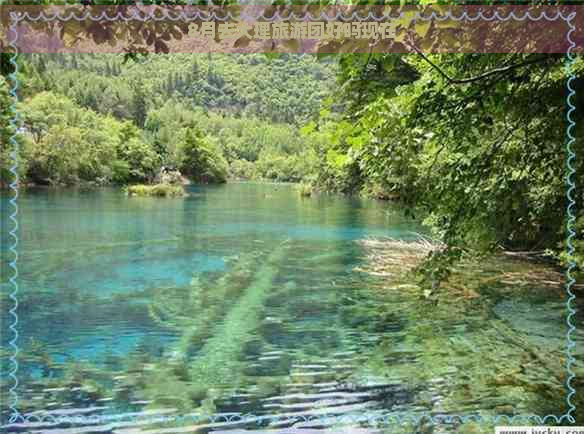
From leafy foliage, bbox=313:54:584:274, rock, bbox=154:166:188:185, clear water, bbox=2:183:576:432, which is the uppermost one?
leafy foliage, bbox=313:54:584:274

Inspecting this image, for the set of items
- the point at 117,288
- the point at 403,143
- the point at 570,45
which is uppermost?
the point at 570,45

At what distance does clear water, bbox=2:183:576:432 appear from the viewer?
594cm

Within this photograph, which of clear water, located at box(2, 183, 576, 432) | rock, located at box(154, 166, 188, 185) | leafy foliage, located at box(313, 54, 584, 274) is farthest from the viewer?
rock, located at box(154, 166, 188, 185)

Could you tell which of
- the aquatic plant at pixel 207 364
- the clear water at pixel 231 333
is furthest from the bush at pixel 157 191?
the aquatic plant at pixel 207 364

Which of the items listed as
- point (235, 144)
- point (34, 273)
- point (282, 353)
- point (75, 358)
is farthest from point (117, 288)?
point (235, 144)

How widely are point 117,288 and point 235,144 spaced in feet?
212

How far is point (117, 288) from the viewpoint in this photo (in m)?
11.9

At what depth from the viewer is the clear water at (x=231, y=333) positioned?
5941mm

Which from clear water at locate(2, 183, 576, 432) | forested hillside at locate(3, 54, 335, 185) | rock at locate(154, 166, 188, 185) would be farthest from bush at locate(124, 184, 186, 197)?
clear water at locate(2, 183, 576, 432)

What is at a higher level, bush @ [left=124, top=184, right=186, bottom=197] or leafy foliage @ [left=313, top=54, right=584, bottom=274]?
leafy foliage @ [left=313, top=54, right=584, bottom=274]

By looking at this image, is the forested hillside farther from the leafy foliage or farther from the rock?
the leafy foliage

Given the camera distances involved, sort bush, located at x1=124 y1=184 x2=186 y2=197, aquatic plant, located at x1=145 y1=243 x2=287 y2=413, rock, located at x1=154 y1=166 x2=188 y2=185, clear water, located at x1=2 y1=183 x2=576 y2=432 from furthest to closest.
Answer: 1. rock, located at x1=154 y1=166 x2=188 y2=185
2. bush, located at x1=124 y1=184 x2=186 y2=197
3. aquatic plant, located at x1=145 y1=243 x2=287 y2=413
4. clear water, located at x1=2 y1=183 x2=576 y2=432

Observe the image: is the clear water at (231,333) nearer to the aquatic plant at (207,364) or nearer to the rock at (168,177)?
the aquatic plant at (207,364)

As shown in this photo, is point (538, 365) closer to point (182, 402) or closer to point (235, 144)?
point (182, 402)
